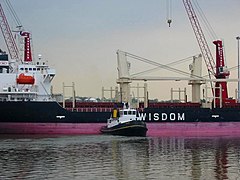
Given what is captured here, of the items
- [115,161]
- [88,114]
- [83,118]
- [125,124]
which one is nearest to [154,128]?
[125,124]

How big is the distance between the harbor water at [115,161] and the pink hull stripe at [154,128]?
1195 centimetres

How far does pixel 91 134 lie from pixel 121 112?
3.76m

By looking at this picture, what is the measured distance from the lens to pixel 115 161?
25.9 metres

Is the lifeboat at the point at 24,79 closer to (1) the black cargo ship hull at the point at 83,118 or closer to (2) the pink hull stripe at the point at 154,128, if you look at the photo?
(1) the black cargo ship hull at the point at 83,118

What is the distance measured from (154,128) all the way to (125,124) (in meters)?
5.69

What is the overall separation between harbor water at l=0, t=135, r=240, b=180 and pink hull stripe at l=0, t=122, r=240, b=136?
39.2ft

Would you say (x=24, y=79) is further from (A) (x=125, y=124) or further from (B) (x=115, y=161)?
(B) (x=115, y=161)

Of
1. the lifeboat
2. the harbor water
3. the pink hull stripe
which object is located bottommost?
the harbor water

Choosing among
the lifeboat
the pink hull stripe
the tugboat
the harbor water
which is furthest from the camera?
the lifeboat

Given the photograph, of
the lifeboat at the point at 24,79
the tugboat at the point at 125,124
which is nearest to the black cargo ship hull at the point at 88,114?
the tugboat at the point at 125,124

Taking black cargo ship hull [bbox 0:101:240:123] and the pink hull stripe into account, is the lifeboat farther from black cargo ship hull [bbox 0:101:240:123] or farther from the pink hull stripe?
the pink hull stripe

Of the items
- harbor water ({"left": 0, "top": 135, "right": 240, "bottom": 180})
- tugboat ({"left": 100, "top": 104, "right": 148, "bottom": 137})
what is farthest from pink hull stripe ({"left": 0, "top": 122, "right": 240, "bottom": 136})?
harbor water ({"left": 0, "top": 135, "right": 240, "bottom": 180})

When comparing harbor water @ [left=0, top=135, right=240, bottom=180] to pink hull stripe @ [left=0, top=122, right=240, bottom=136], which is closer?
harbor water @ [left=0, top=135, right=240, bottom=180]

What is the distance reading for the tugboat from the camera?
147 ft
